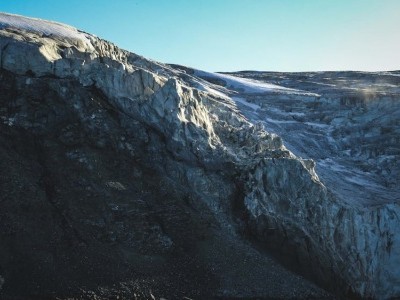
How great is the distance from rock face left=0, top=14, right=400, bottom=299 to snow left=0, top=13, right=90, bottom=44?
265 cm

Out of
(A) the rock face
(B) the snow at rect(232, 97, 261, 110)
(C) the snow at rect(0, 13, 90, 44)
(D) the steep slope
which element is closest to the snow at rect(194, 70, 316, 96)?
(B) the snow at rect(232, 97, 261, 110)

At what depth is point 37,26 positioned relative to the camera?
51531 millimetres

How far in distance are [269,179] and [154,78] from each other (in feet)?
52.7

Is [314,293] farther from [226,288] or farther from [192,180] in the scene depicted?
[192,180]

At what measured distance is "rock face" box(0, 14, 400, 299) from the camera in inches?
1332

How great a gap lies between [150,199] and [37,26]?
27796 millimetres

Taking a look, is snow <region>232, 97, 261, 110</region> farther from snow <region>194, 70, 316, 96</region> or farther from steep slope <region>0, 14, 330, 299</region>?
steep slope <region>0, 14, 330, 299</region>

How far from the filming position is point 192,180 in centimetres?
4212

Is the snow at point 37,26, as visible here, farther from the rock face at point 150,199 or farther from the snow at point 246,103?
the snow at point 246,103

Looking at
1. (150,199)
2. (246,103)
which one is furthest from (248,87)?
(150,199)

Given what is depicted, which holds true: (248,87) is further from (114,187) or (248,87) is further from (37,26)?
(114,187)

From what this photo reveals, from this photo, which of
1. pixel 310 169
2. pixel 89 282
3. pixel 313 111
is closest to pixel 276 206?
pixel 310 169

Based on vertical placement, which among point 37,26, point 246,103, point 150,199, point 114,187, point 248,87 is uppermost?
point 37,26

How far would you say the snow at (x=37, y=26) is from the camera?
49125 mm
